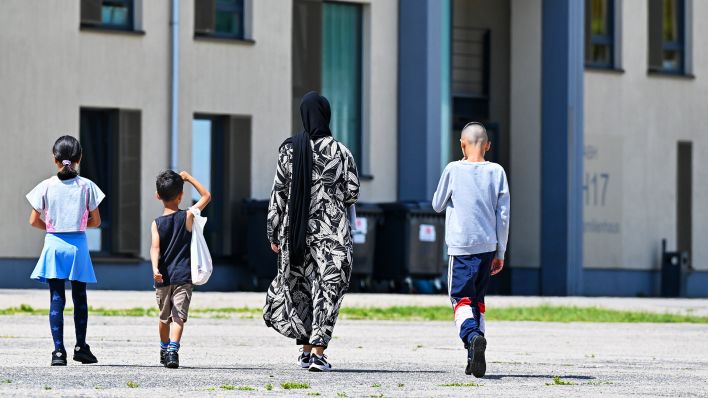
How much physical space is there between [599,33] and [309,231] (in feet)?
78.5

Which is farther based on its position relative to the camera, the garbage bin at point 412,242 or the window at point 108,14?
the garbage bin at point 412,242

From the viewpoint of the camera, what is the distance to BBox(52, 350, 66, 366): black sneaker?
36.9 feet

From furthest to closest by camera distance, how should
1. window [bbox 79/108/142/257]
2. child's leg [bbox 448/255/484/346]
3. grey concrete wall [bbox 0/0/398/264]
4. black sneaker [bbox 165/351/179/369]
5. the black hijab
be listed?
window [bbox 79/108/142/257] < grey concrete wall [bbox 0/0/398/264] < the black hijab < black sneaker [bbox 165/351/179/369] < child's leg [bbox 448/255/484/346]

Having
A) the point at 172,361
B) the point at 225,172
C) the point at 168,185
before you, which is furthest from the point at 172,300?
the point at 225,172

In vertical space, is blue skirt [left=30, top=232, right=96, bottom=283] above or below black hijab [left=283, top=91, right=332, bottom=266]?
below

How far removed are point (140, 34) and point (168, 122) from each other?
1.47 metres

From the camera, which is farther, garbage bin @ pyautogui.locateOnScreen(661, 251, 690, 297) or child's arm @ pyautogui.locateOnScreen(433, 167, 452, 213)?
garbage bin @ pyautogui.locateOnScreen(661, 251, 690, 297)

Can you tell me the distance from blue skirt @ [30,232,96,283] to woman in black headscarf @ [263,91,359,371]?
1.19 m

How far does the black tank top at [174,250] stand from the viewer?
11.5 metres

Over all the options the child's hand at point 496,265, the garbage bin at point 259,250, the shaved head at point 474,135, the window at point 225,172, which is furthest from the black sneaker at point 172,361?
the window at point 225,172

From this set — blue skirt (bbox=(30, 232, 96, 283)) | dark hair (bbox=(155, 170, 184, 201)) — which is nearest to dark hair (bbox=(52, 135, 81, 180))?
blue skirt (bbox=(30, 232, 96, 283))

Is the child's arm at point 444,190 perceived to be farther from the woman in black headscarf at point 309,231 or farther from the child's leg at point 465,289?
the woman in black headscarf at point 309,231

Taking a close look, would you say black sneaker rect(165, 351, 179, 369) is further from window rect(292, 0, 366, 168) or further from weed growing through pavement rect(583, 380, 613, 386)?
window rect(292, 0, 366, 168)

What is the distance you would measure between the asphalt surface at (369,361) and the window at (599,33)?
15.8 meters
